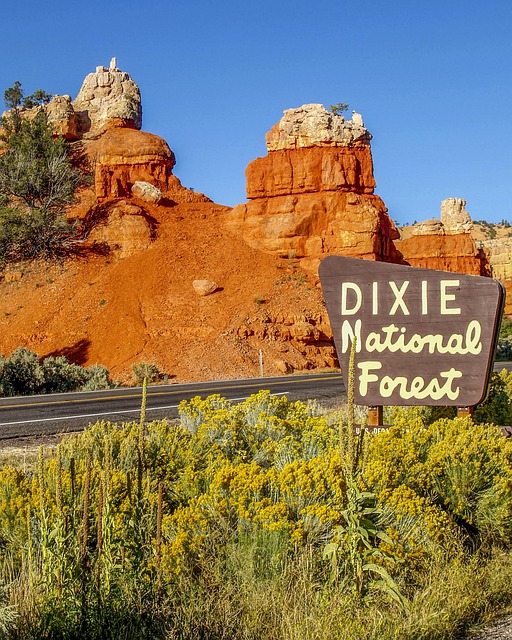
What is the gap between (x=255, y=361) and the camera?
34656 mm

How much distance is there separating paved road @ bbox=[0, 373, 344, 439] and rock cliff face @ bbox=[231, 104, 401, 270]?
70.5 feet

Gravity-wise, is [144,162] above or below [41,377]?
above

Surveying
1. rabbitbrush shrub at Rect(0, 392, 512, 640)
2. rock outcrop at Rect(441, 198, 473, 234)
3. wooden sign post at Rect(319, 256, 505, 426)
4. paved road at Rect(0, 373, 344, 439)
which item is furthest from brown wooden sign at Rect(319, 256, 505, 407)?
rock outcrop at Rect(441, 198, 473, 234)

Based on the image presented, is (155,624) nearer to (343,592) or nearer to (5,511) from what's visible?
(343,592)

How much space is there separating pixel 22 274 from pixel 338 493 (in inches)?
1655

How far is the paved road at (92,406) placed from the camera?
12.9m

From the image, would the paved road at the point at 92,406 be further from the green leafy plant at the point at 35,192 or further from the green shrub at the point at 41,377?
the green leafy plant at the point at 35,192

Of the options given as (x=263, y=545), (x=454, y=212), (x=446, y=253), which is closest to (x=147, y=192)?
(x=446, y=253)

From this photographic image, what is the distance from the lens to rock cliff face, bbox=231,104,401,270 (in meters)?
43.7

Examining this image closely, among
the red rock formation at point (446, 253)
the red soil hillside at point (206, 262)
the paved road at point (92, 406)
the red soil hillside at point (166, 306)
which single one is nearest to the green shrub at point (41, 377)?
the paved road at point (92, 406)

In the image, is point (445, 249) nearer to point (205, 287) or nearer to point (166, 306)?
point (205, 287)

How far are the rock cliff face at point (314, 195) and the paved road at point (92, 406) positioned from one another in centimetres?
2150

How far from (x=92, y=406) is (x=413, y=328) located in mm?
10058

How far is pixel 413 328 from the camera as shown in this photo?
8.07 meters
